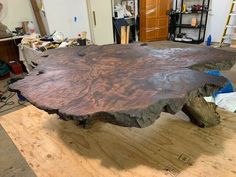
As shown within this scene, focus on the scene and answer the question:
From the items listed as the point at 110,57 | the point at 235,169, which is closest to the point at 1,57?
the point at 110,57

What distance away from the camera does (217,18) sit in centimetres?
504

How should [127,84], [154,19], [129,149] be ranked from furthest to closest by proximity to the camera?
[154,19], [129,149], [127,84]

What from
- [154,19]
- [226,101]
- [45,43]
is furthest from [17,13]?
[226,101]

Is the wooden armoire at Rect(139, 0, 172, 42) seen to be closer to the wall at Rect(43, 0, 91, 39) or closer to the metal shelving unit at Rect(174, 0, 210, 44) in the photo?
the metal shelving unit at Rect(174, 0, 210, 44)

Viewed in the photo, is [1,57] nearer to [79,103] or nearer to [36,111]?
[36,111]

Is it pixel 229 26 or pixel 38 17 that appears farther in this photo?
pixel 229 26

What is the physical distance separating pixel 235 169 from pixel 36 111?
5.03ft

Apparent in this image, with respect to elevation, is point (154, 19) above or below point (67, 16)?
below

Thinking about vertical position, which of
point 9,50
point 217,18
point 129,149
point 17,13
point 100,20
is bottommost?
point 129,149

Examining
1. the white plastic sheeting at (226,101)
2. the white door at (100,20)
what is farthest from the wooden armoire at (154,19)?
the white plastic sheeting at (226,101)

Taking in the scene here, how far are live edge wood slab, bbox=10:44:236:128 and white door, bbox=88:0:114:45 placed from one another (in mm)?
2605

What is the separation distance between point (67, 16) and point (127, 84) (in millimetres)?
3287

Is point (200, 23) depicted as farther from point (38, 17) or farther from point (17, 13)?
point (17, 13)

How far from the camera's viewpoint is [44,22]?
393 centimetres
